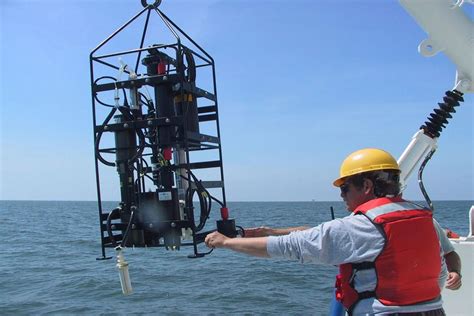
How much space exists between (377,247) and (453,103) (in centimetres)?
249

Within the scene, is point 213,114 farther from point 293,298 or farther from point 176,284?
point 176,284

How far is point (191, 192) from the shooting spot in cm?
417

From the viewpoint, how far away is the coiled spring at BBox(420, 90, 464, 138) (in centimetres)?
473

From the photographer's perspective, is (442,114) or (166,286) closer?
(442,114)

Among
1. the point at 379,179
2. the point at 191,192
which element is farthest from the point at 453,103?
the point at 191,192

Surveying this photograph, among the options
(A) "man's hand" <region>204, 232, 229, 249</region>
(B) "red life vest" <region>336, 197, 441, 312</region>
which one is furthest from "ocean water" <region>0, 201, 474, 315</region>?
(B) "red life vest" <region>336, 197, 441, 312</region>

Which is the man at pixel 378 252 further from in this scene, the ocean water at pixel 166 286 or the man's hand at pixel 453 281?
the ocean water at pixel 166 286

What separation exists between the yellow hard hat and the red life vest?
207 mm

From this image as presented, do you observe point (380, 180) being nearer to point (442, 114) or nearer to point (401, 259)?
point (401, 259)

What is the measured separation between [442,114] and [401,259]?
2.48 meters

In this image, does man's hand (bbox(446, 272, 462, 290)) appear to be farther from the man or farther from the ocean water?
the ocean water

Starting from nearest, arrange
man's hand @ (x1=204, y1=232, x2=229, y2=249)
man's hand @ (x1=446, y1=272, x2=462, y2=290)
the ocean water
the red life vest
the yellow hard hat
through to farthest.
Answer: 1. the red life vest
2. the yellow hard hat
3. man's hand @ (x1=204, y1=232, x2=229, y2=249)
4. man's hand @ (x1=446, y1=272, x2=462, y2=290)
5. the ocean water

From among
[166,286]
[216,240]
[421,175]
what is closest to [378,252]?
[216,240]

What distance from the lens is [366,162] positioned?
3.04 meters
